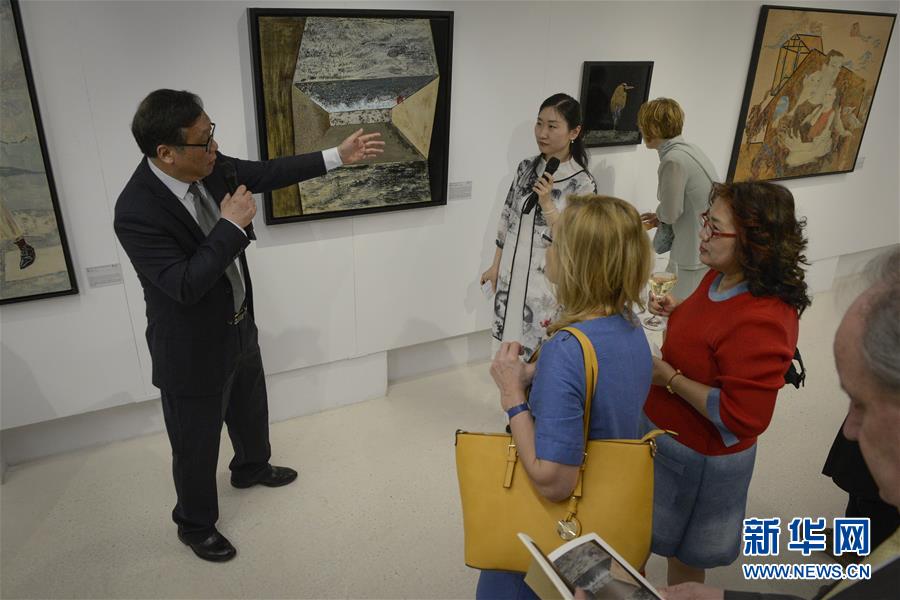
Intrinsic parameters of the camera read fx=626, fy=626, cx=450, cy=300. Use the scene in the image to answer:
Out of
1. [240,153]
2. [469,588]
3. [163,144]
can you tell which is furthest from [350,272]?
[469,588]

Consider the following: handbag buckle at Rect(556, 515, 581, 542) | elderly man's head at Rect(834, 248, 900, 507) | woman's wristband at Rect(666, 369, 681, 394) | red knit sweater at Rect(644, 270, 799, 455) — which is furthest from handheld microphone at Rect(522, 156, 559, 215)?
elderly man's head at Rect(834, 248, 900, 507)

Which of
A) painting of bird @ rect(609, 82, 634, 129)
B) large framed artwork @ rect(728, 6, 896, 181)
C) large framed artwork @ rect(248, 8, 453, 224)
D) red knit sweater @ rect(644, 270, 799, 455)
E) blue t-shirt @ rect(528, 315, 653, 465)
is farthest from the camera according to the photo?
large framed artwork @ rect(728, 6, 896, 181)

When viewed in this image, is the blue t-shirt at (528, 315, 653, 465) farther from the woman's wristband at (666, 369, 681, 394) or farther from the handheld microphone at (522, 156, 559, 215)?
the handheld microphone at (522, 156, 559, 215)

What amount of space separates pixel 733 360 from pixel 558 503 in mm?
655

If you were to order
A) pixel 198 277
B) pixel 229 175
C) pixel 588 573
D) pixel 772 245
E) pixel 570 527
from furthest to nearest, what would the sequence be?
pixel 229 175
pixel 198 277
pixel 772 245
pixel 570 527
pixel 588 573

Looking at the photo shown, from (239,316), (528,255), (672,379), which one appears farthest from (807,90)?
(239,316)

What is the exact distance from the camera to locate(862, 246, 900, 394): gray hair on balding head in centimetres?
98

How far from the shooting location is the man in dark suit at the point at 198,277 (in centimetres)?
211

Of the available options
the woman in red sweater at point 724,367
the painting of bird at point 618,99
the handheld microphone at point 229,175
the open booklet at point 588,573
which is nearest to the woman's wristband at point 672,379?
the woman in red sweater at point 724,367

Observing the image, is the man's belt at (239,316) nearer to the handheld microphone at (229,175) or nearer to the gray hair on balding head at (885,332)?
the handheld microphone at (229,175)

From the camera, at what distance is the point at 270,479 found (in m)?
3.15

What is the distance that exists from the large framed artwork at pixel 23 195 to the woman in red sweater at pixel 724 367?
2.57 m

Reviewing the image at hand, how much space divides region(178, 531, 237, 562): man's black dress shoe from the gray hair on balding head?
2.56 m

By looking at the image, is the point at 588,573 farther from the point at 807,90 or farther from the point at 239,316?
the point at 807,90
